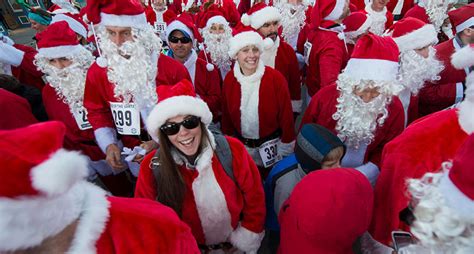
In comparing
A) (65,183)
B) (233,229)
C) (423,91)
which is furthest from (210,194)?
(423,91)

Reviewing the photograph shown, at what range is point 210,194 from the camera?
1989mm

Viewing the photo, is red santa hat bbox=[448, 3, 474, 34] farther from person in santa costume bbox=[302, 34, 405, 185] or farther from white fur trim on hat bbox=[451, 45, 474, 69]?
white fur trim on hat bbox=[451, 45, 474, 69]

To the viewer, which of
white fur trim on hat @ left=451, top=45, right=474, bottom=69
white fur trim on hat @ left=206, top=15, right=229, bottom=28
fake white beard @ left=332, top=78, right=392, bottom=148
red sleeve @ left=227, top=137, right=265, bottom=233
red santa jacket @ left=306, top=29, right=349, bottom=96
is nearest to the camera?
white fur trim on hat @ left=451, top=45, right=474, bottom=69

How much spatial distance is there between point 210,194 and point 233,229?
427 millimetres

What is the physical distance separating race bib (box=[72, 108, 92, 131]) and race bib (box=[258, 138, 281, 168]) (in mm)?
1851

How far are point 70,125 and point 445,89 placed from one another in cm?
399

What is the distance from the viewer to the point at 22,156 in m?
0.93

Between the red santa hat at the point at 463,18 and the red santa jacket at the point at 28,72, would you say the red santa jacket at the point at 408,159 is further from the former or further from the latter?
the red santa jacket at the point at 28,72

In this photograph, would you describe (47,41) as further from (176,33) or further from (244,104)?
(244,104)

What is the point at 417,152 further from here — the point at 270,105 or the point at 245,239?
the point at 270,105

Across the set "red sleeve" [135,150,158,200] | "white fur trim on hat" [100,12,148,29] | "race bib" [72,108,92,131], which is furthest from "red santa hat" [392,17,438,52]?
"race bib" [72,108,92,131]

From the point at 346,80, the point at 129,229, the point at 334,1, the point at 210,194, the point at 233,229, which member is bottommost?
the point at 233,229

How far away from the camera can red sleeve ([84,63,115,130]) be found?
2.69m

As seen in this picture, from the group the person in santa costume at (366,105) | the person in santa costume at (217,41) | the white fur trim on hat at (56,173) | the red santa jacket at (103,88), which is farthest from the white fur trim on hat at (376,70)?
the person in santa costume at (217,41)
